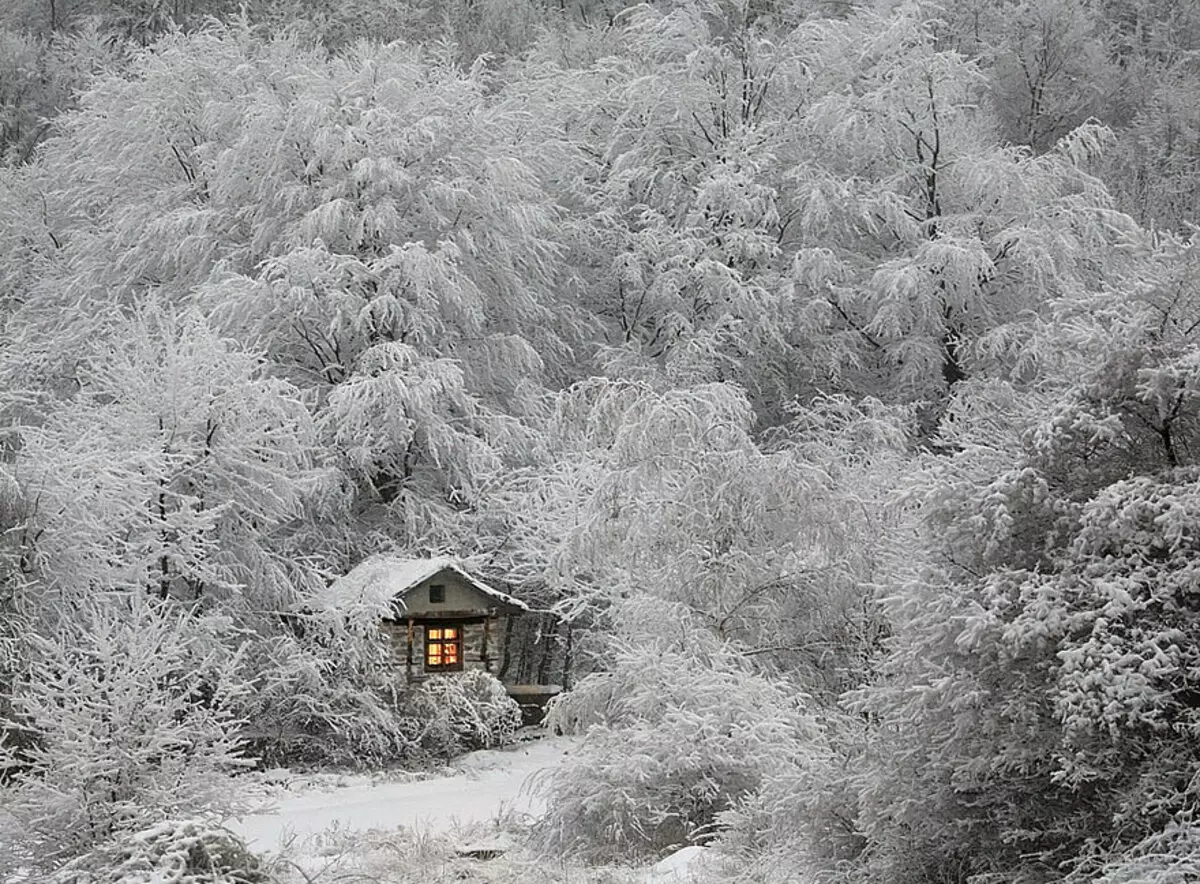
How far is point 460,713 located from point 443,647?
121 cm

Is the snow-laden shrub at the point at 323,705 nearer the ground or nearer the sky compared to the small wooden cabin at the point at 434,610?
nearer the ground

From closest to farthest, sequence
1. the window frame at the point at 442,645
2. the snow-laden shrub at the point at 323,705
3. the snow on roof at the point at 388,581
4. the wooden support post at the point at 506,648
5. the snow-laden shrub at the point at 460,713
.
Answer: the snow-laden shrub at the point at 323,705 → the snow-laden shrub at the point at 460,713 → the snow on roof at the point at 388,581 → the window frame at the point at 442,645 → the wooden support post at the point at 506,648

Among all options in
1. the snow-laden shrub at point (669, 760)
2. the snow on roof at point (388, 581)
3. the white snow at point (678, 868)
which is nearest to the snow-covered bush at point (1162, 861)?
the white snow at point (678, 868)

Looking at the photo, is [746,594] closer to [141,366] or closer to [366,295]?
[141,366]

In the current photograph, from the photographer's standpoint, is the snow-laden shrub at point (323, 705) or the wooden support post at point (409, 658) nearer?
the snow-laden shrub at point (323, 705)

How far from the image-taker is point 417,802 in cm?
1460

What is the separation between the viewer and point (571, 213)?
A: 999 inches

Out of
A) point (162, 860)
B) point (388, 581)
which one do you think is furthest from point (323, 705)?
point (162, 860)

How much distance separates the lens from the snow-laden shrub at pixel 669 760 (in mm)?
11180

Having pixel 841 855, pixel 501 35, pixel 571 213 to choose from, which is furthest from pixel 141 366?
pixel 501 35

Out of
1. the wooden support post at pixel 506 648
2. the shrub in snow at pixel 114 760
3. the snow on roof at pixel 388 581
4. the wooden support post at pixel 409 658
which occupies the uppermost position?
the shrub in snow at pixel 114 760

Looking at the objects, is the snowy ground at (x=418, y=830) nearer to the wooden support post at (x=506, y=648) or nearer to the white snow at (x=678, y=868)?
the white snow at (x=678, y=868)

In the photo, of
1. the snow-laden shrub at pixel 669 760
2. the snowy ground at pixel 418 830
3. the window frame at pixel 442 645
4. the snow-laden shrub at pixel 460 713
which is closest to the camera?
the snowy ground at pixel 418 830

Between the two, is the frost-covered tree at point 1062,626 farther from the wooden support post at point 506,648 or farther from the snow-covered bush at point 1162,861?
the wooden support post at point 506,648
